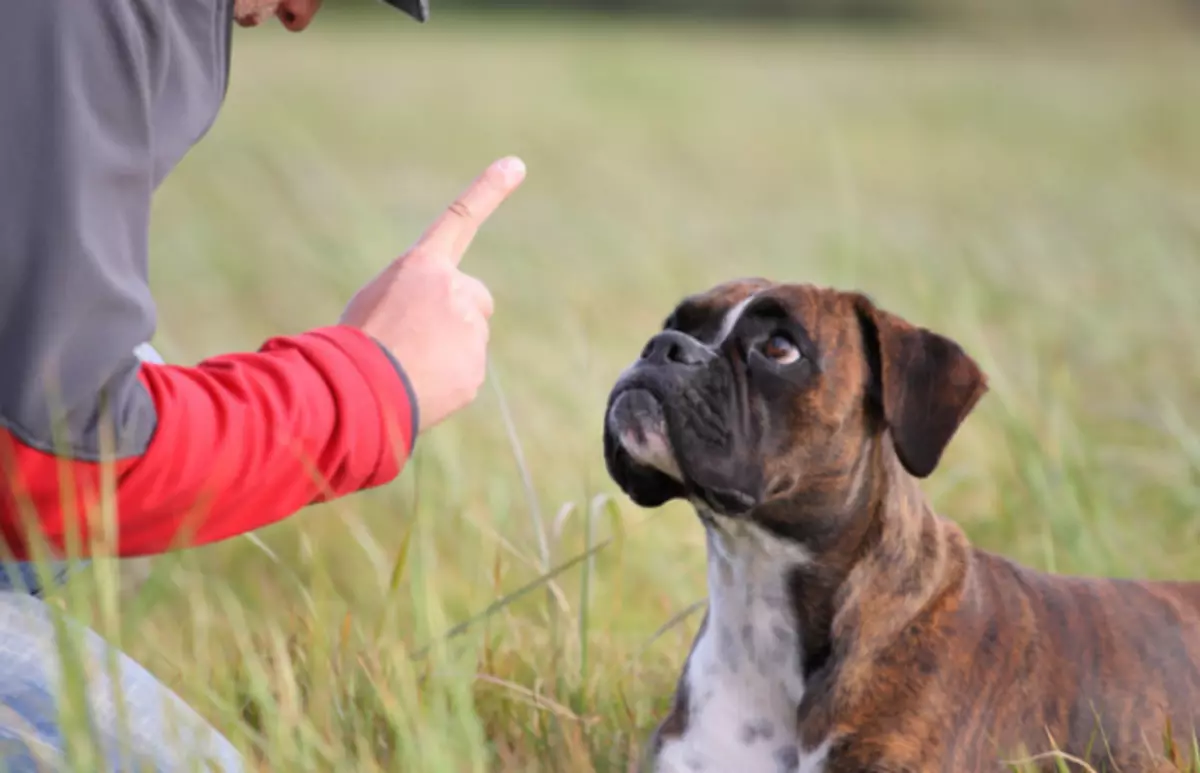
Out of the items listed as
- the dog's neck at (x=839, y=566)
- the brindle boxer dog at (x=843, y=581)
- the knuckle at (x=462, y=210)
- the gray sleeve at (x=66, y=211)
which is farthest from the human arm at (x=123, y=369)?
the dog's neck at (x=839, y=566)

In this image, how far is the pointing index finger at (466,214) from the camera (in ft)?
8.63

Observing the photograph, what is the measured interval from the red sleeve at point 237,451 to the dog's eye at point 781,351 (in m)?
0.87

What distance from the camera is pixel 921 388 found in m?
2.97

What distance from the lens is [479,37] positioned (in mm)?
29891

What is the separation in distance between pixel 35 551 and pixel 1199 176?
467 inches

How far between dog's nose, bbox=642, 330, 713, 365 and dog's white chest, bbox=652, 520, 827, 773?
327 millimetres

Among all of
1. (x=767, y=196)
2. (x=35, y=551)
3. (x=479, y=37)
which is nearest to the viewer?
(x=35, y=551)

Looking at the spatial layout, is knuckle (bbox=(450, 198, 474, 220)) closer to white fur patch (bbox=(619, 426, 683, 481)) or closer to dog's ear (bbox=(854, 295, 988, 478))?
white fur patch (bbox=(619, 426, 683, 481))

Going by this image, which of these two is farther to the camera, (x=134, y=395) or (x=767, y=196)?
(x=767, y=196)

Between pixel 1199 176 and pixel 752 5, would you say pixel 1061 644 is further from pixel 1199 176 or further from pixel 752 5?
pixel 752 5

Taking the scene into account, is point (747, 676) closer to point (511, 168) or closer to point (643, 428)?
point (643, 428)

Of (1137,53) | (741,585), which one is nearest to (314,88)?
(1137,53)

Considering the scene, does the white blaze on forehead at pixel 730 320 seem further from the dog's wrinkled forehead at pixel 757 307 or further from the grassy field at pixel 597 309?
the grassy field at pixel 597 309

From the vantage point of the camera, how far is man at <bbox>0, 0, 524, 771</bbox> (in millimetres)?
2035
